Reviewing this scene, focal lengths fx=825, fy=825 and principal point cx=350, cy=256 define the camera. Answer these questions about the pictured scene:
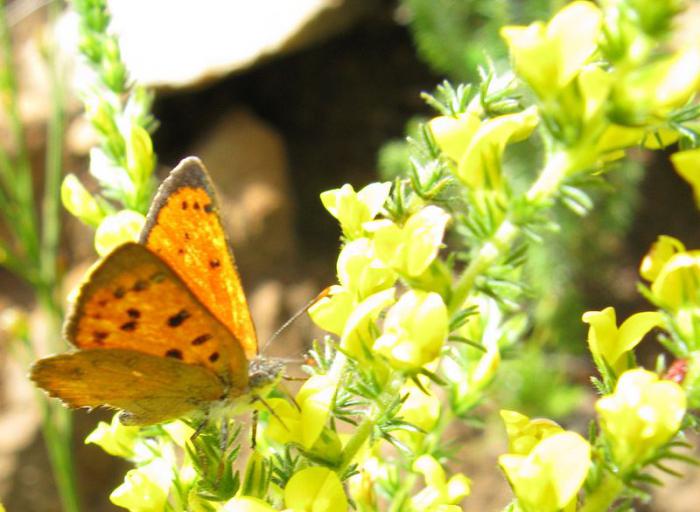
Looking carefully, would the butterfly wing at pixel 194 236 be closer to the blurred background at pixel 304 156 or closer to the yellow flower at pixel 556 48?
the yellow flower at pixel 556 48

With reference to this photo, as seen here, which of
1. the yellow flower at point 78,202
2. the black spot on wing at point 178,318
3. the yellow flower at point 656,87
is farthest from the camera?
the yellow flower at point 78,202

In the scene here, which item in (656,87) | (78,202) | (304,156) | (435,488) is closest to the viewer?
(656,87)

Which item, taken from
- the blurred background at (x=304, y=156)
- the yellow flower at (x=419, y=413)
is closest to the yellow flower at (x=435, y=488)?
the yellow flower at (x=419, y=413)

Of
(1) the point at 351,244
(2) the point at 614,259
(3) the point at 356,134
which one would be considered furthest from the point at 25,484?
(1) the point at 351,244

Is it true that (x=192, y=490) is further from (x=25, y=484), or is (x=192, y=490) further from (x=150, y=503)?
(x=25, y=484)

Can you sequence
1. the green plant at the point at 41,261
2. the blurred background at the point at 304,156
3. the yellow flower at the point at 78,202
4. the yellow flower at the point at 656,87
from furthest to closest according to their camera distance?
the blurred background at the point at 304,156 → the green plant at the point at 41,261 → the yellow flower at the point at 78,202 → the yellow flower at the point at 656,87

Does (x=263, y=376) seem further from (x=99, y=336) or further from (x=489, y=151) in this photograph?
(x=489, y=151)

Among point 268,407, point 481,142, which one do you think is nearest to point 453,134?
point 481,142

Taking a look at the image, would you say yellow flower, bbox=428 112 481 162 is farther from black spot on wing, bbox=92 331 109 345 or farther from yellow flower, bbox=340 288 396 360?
black spot on wing, bbox=92 331 109 345
